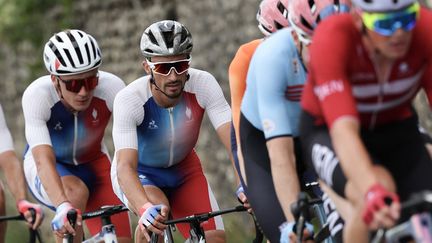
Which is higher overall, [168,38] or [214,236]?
[168,38]

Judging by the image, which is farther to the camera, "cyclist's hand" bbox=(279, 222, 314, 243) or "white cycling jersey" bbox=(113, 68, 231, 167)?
"white cycling jersey" bbox=(113, 68, 231, 167)

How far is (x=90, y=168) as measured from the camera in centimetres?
1075

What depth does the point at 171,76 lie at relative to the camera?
9469 millimetres

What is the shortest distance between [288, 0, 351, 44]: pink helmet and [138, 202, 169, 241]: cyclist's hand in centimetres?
174

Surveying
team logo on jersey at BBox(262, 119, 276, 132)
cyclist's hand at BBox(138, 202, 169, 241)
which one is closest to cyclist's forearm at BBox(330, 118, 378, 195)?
team logo on jersey at BBox(262, 119, 276, 132)

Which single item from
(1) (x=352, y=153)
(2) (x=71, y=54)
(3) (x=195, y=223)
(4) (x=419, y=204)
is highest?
(2) (x=71, y=54)

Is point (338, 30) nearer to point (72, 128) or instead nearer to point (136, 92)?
point (136, 92)

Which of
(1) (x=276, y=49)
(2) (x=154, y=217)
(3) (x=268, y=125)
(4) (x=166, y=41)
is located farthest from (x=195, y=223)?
(1) (x=276, y=49)

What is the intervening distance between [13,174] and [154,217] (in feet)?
6.36

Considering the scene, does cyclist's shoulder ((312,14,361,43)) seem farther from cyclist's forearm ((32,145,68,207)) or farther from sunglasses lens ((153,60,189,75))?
cyclist's forearm ((32,145,68,207))

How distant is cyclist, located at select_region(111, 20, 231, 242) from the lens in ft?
30.6

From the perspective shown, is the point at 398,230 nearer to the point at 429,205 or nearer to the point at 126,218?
the point at 429,205

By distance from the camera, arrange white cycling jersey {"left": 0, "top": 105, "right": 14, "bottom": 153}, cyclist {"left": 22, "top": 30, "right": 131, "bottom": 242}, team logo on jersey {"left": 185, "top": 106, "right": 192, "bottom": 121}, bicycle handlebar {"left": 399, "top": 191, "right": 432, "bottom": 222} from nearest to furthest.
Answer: bicycle handlebar {"left": 399, "top": 191, "right": 432, "bottom": 222}, team logo on jersey {"left": 185, "top": 106, "right": 192, "bottom": 121}, cyclist {"left": 22, "top": 30, "right": 131, "bottom": 242}, white cycling jersey {"left": 0, "top": 105, "right": 14, "bottom": 153}

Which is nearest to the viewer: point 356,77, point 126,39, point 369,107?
point 356,77
